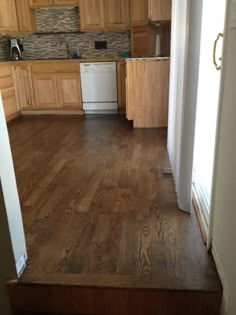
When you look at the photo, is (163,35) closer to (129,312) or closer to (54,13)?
(54,13)

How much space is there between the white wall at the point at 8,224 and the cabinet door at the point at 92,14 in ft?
13.2

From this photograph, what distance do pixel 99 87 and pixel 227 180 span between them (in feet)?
12.2

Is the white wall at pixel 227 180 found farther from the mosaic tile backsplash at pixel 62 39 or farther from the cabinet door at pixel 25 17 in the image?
the cabinet door at pixel 25 17

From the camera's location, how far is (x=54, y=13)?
512 centimetres

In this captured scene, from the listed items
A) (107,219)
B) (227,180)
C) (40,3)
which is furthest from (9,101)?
(227,180)

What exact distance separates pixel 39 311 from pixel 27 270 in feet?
0.70

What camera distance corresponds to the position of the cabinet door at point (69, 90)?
4727 mm

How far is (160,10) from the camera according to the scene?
359 cm

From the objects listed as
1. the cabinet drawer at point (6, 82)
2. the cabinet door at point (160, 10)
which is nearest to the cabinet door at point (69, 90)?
the cabinet drawer at point (6, 82)

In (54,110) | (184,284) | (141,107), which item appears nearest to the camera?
(184,284)

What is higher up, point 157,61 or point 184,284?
point 157,61

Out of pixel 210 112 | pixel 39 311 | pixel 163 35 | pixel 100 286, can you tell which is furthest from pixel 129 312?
pixel 163 35

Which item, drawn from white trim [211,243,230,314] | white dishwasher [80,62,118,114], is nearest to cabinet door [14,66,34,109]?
white dishwasher [80,62,118,114]

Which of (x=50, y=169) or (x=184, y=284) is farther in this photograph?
(x=50, y=169)
